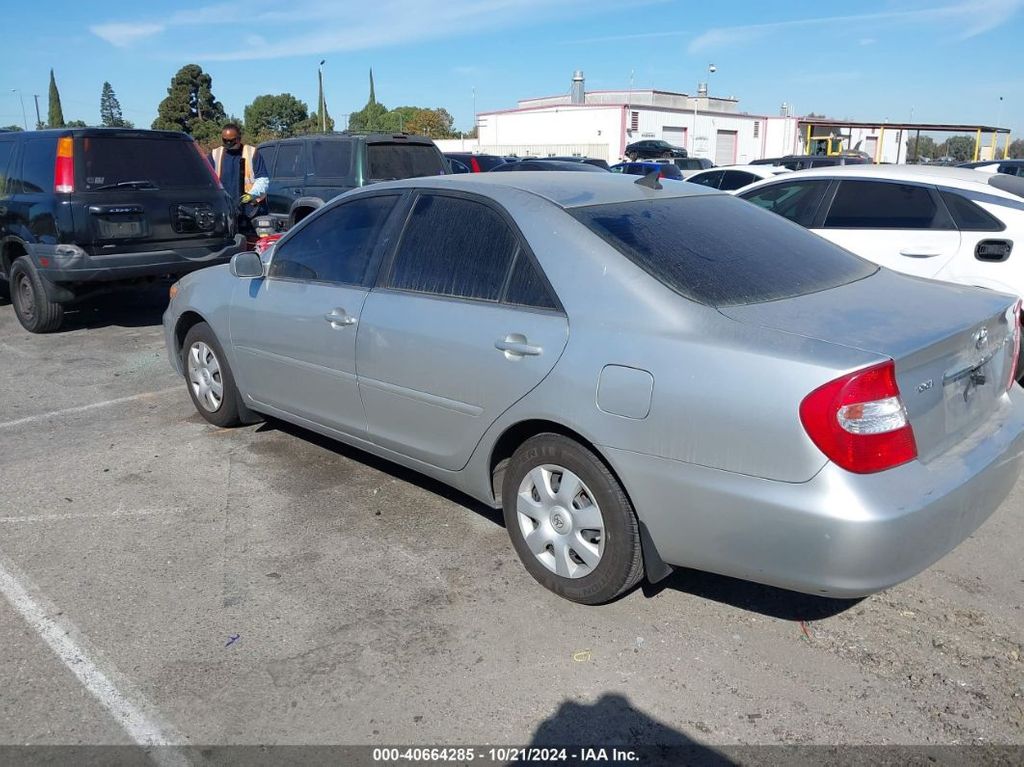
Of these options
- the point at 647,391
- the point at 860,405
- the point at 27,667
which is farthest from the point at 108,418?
the point at 860,405

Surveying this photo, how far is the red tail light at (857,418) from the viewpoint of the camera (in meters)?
2.74

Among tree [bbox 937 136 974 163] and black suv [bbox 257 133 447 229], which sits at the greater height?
tree [bbox 937 136 974 163]

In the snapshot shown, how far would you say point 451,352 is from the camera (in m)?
3.78

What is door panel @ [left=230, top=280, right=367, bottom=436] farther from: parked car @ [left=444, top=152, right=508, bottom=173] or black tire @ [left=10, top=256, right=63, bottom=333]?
parked car @ [left=444, top=152, right=508, bottom=173]

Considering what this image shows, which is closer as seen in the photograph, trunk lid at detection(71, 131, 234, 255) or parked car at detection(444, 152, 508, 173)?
trunk lid at detection(71, 131, 234, 255)

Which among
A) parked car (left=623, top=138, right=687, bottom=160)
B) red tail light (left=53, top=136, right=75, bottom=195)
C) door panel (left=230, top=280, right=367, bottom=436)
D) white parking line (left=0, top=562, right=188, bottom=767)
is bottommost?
white parking line (left=0, top=562, right=188, bottom=767)

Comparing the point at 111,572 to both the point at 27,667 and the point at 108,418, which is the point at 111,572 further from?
the point at 108,418

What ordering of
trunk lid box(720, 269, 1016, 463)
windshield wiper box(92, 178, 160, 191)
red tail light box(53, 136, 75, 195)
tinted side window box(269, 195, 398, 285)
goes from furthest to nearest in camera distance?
windshield wiper box(92, 178, 160, 191) < red tail light box(53, 136, 75, 195) < tinted side window box(269, 195, 398, 285) < trunk lid box(720, 269, 1016, 463)

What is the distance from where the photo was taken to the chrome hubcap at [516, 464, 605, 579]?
341 cm

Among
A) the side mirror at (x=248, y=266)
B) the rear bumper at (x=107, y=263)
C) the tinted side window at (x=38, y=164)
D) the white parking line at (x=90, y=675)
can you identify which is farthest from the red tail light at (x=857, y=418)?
the tinted side window at (x=38, y=164)

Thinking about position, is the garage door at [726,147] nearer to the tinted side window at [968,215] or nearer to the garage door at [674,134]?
the garage door at [674,134]

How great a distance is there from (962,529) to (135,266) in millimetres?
7473

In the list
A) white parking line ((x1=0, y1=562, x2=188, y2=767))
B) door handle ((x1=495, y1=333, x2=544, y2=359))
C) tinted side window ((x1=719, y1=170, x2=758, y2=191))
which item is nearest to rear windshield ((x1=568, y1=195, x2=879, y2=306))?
door handle ((x1=495, y1=333, x2=544, y2=359))

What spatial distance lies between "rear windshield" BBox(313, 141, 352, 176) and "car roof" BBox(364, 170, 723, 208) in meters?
7.60
